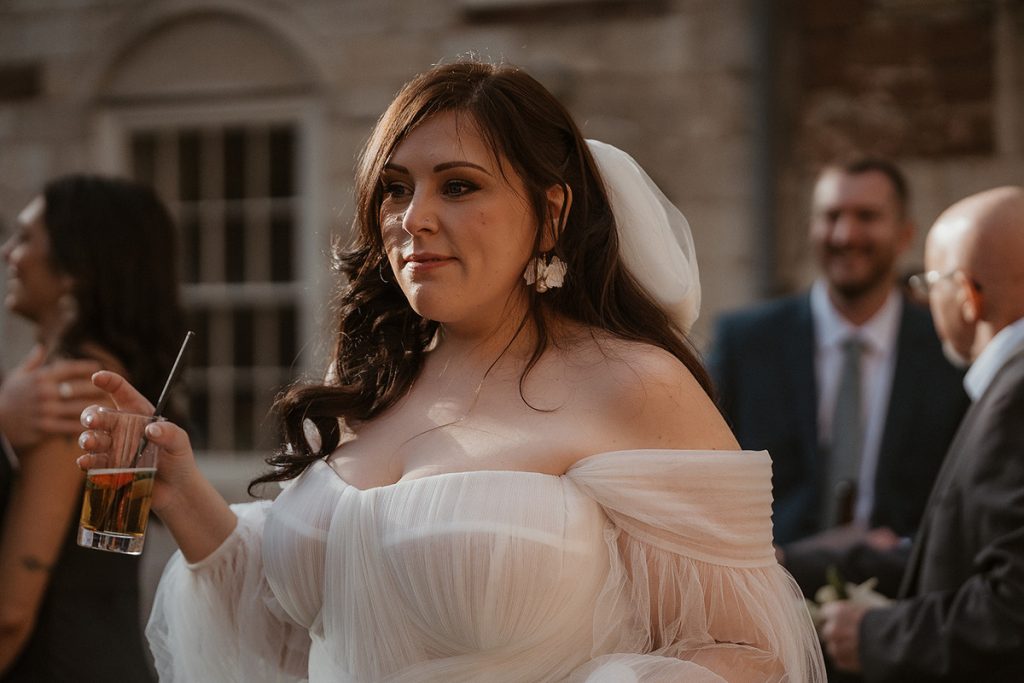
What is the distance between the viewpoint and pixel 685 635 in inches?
89.3

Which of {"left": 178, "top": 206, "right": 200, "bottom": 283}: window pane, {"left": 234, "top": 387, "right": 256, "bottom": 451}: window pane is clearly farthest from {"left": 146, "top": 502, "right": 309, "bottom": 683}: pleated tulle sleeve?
{"left": 178, "top": 206, "right": 200, "bottom": 283}: window pane

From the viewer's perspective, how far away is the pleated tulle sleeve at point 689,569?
2.24 meters

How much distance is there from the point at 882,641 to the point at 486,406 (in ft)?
4.03

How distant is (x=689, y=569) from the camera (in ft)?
7.36

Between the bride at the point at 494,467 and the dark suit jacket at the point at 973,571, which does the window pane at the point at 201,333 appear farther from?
the dark suit jacket at the point at 973,571

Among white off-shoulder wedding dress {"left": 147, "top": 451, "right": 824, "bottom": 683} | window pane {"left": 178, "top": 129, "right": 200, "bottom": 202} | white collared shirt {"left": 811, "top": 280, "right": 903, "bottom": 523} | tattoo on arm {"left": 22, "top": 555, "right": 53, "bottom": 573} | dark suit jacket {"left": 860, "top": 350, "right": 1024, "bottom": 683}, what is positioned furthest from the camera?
window pane {"left": 178, "top": 129, "right": 200, "bottom": 202}

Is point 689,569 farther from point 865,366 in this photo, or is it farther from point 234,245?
point 234,245

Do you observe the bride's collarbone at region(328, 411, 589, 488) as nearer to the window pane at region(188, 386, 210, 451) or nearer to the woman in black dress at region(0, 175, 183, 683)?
the woman in black dress at region(0, 175, 183, 683)

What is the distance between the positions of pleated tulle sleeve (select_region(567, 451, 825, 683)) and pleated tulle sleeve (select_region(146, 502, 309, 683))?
751mm

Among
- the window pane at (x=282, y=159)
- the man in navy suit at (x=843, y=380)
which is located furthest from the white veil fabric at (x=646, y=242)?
the window pane at (x=282, y=159)

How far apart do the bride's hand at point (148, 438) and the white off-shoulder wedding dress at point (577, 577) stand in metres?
0.36

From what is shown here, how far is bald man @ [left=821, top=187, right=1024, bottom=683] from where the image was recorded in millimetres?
2811

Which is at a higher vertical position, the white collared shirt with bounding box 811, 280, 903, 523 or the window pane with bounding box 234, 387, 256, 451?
the white collared shirt with bounding box 811, 280, 903, 523

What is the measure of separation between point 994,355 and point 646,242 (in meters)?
0.98
